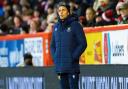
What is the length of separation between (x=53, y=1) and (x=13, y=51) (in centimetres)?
221

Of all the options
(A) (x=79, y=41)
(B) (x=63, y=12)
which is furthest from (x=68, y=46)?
(B) (x=63, y=12)

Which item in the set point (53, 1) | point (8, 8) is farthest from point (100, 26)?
point (8, 8)

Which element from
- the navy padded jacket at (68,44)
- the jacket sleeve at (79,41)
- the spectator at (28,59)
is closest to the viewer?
the jacket sleeve at (79,41)

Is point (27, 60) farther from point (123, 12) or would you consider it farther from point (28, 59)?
point (123, 12)

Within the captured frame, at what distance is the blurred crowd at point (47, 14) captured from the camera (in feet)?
43.3

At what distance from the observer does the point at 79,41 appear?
989 cm

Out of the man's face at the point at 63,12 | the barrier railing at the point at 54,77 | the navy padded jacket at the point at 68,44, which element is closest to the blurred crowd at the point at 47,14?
the barrier railing at the point at 54,77

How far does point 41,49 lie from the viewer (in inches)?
588

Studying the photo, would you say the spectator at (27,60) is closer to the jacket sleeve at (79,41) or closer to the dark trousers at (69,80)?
the dark trousers at (69,80)

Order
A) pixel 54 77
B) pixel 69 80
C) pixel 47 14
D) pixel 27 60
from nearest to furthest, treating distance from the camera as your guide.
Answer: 1. pixel 69 80
2. pixel 54 77
3. pixel 27 60
4. pixel 47 14

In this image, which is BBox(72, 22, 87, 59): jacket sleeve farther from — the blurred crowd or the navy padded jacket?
the blurred crowd

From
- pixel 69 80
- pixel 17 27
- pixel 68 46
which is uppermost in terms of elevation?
pixel 68 46

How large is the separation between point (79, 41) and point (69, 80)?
2.39 ft

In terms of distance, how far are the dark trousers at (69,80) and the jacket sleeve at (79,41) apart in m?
0.37
